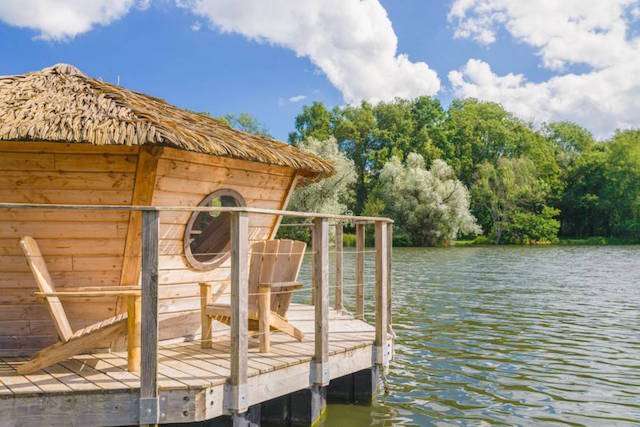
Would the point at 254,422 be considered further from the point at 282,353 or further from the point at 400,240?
the point at 400,240

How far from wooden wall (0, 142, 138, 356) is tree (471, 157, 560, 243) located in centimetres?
4984

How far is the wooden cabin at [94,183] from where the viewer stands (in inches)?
249

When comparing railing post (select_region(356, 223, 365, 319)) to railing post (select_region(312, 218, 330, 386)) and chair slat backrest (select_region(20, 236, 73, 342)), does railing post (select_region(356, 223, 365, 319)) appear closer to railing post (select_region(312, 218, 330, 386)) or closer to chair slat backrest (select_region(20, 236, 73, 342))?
railing post (select_region(312, 218, 330, 386))

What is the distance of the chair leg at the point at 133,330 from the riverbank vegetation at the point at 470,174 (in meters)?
38.2

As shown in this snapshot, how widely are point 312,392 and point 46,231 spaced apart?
136 inches

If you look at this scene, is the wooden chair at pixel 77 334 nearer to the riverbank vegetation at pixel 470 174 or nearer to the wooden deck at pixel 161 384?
the wooden deck at pixel 161 384

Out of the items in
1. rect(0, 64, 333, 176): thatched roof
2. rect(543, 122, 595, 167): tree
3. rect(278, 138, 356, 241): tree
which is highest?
rect(543, 122, 595, 167): tree

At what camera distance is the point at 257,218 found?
845cm

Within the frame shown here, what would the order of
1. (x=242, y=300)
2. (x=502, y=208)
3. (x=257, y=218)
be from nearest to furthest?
(x=242, y=300) < (x=257, y=218) < (x=502, y=208)

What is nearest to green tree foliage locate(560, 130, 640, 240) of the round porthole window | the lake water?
the lake water

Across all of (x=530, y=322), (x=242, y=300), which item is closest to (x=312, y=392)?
(x=242, y=300)

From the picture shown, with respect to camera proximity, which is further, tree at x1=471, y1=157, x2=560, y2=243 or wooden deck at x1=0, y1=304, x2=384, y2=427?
tree at x1=471, y1=157, x2=560, y2=243

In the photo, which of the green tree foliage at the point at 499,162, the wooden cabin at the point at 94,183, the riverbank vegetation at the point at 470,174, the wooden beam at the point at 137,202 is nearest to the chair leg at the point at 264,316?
the wooden cabin at the point at 94,183

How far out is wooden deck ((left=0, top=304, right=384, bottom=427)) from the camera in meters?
5.35
